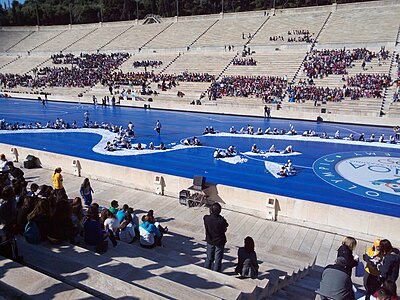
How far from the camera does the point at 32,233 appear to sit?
20.9ft

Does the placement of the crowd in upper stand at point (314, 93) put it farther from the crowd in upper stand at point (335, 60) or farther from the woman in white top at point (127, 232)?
the woman in white top at point (127, 232)

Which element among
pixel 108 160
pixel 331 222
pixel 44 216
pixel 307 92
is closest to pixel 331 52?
pixel 307 92

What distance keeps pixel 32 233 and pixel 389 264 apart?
6148mm

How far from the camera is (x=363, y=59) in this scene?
39.1m

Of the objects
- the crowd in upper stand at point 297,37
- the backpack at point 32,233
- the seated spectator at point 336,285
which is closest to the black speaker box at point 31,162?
the backpack at point 32,233

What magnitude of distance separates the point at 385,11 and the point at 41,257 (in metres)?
54.8

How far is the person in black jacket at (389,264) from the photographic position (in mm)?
5848

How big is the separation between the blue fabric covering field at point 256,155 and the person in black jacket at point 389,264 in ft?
28.0

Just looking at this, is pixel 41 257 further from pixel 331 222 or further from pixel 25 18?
pixel 25 18

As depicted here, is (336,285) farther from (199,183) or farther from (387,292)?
(199,183)

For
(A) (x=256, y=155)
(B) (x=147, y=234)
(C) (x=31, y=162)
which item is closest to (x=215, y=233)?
(B) (x=147, y=234)

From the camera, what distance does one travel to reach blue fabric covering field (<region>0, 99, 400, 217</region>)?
15977 millimetres

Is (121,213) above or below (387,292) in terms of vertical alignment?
below

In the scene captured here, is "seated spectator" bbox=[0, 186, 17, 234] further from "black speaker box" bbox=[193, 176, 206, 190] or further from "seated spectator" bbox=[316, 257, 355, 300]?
"black speaker box" bbox=[193, 176, 206, 190]
